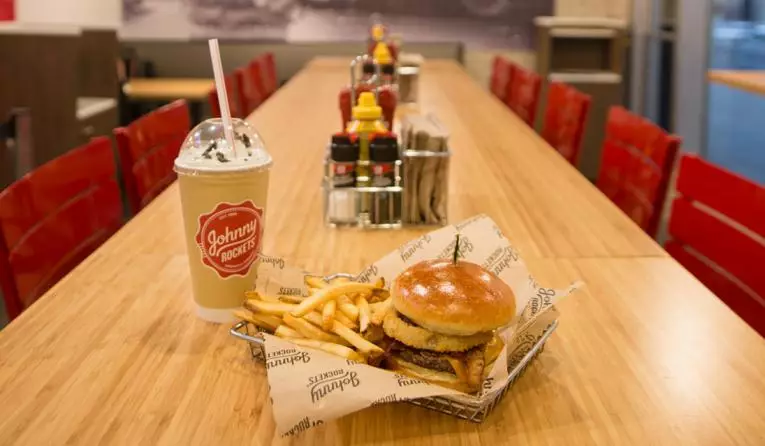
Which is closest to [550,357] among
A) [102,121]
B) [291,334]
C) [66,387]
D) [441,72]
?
[291,334]

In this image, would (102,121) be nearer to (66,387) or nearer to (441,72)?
(441,72)

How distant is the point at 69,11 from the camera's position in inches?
260

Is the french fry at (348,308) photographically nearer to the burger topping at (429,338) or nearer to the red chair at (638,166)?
the burger topping at (429,338)

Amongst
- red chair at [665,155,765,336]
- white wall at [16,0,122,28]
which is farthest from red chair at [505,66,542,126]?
white wall at [16,0,122,28]

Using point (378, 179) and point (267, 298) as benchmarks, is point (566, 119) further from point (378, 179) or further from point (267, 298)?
point (267, 298)

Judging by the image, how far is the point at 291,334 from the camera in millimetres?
1042

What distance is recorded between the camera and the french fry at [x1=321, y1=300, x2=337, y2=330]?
1031 mm

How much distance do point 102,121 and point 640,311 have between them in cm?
444

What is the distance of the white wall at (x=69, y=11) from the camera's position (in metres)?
6.57

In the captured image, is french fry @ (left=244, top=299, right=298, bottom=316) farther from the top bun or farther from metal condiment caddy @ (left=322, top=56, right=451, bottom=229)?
metal condiment caddy @ (left=322, top=56, right=451, bottom=229)

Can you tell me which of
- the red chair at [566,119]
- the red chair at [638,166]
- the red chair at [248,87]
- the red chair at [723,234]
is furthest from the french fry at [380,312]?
the red chair at [248,87]

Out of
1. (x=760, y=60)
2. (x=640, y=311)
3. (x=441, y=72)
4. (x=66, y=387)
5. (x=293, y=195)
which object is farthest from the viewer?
(x=760, y=60)

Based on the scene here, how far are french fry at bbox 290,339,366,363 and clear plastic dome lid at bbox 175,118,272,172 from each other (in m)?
0.27

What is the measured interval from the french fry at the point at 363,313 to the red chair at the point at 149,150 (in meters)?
1.28
